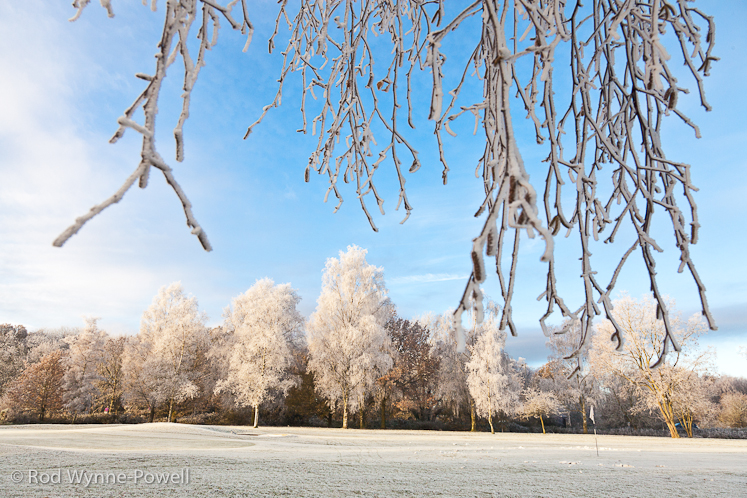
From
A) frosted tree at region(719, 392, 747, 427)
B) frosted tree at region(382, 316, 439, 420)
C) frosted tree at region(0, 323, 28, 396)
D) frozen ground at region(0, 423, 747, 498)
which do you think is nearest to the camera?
frozen ground at region(0, 423, 747, 498)

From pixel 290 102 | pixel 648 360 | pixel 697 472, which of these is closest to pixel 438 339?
pixel 648 360

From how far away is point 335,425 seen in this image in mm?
21688

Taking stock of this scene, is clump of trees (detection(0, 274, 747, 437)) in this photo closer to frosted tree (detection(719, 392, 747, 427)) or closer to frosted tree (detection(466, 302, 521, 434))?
frosted tree (detection(466, 302, 521, 434))

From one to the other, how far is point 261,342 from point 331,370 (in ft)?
11.5

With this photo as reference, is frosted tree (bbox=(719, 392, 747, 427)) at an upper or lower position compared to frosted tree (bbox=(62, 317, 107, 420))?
lower

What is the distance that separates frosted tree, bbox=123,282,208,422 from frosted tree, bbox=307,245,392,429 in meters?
6.08

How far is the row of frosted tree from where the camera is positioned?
1709cm

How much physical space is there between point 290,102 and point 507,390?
67.9 feet

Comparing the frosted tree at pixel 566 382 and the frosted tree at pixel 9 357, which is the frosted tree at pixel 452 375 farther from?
the frosted tree at pixel 9 357

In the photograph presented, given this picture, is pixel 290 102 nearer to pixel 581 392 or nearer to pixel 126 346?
pixel 126 346

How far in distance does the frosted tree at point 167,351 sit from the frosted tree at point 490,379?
13.4m

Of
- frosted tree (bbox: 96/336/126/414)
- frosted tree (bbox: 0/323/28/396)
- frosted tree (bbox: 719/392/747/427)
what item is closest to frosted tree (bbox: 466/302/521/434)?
frosted tree (bbox: 719/392/747/427)

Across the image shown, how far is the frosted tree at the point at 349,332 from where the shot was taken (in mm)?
17812

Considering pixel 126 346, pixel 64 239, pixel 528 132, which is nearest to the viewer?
pixel 64 239
